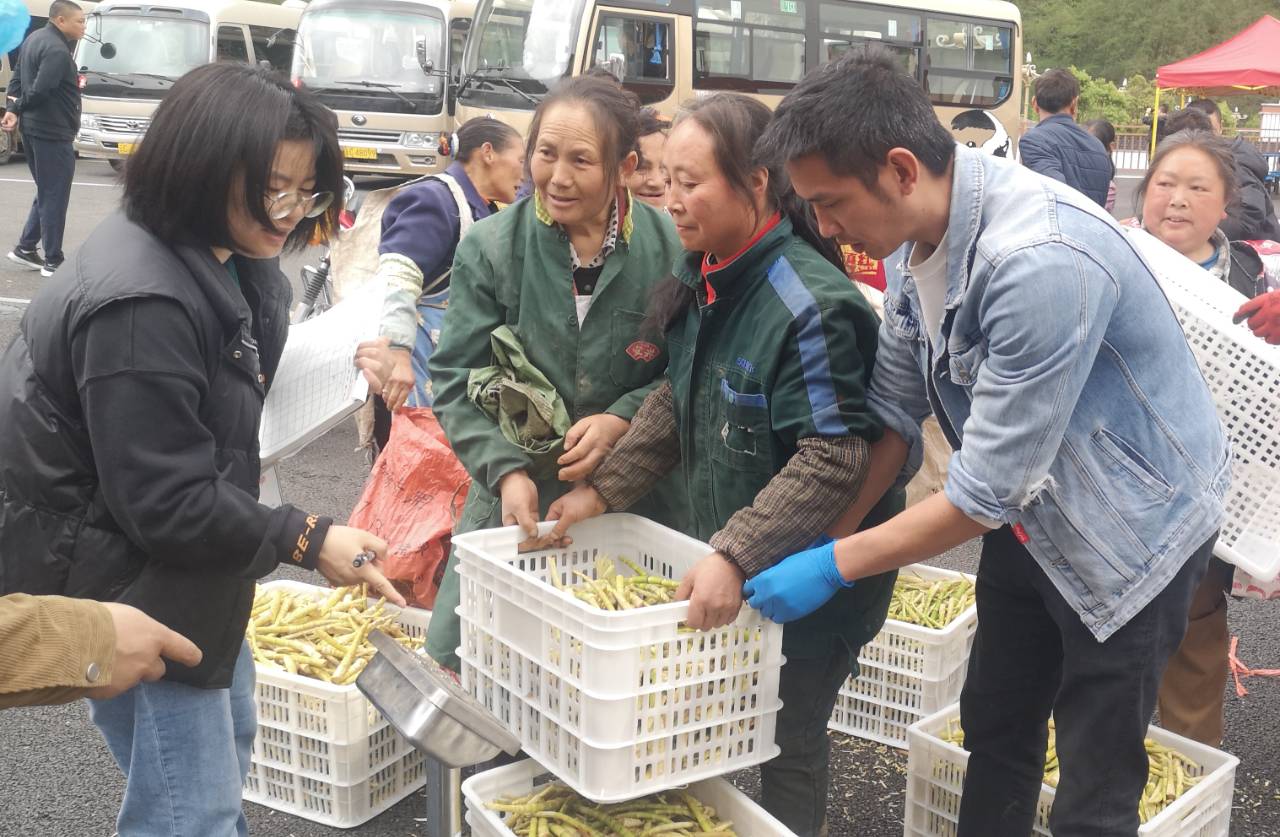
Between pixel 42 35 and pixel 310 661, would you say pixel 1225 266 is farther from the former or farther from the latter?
pixel 42 35

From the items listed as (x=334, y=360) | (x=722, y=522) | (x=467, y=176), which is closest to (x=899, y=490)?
(x=722, y=522)

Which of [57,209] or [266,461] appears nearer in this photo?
[266,461]

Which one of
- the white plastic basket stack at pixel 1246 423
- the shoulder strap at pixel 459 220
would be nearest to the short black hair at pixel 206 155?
the white plastic basket stack at pixel 1246 423

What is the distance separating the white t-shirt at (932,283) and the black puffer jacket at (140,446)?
3.90 feet

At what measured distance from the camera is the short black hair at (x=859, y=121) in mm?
1979

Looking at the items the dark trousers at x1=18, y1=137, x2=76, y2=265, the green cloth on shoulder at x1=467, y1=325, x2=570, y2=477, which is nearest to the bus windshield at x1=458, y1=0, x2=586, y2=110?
the dark trousers at x1=18, y1=137, x2=76, y2=265

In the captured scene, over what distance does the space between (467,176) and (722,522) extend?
2.39 metres

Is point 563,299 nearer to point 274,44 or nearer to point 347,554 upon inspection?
point 347,554

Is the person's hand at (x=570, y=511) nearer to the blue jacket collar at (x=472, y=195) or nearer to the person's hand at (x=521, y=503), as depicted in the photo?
the person's hand at (x=521, y=503)

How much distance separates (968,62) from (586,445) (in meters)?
15.3

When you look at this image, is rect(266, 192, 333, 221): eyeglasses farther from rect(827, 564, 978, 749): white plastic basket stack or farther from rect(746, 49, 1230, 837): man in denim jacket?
rect(827, 564, 978, 749): white plastic basket stack

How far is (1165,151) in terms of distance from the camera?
386 centimetres

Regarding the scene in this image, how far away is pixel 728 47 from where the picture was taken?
14297mm

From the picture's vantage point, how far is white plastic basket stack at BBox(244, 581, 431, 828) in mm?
3281
